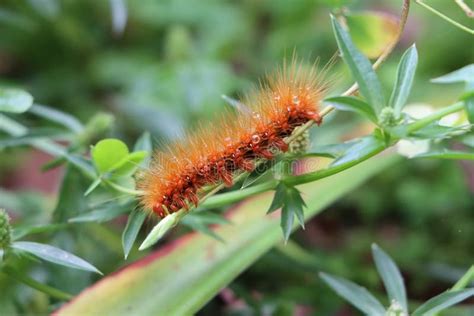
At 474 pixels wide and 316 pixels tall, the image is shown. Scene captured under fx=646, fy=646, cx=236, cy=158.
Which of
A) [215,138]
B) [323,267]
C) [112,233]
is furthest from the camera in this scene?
[112,233]

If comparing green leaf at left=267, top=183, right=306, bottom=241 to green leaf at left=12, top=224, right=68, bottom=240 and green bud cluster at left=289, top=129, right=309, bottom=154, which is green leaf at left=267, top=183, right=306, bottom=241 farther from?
green leaf at left=12, top=224, right=68, bottom=240

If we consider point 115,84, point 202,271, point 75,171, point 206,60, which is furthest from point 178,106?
point 202,271

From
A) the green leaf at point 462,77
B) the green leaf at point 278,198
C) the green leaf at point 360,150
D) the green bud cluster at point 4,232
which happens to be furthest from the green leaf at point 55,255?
the green leaf at point 462,77

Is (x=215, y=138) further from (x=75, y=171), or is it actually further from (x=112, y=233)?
(x=112, y=233)

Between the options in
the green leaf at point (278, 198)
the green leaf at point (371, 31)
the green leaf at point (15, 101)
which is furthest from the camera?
the green leaf at point (371, 31)

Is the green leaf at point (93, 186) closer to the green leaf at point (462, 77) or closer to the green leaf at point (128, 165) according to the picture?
the green leaf at point (128, 165)

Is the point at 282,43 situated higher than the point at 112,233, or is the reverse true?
the point at 282,43
